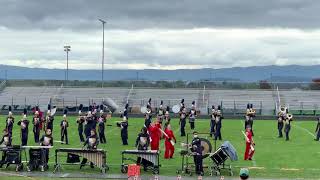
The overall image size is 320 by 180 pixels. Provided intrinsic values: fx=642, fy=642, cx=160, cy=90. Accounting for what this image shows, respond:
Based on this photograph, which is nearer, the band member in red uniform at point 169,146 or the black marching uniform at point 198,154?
the black marching uniform at point 198,154

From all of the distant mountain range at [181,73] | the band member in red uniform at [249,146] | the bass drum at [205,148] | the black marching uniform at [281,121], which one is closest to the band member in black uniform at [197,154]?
the bass drum at [205,148]

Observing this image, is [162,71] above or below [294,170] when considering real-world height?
above

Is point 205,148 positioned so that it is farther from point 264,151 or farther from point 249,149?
point 264,151

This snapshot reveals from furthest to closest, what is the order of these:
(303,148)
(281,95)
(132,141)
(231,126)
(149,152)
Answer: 1. (281,95)
2. (231,126)
3. (132,141)
4. (303,148)
5. (149,152)

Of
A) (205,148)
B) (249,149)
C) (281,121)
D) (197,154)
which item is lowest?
(249,149)

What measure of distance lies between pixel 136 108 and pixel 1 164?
34.3 m

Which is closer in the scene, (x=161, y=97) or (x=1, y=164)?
(x=1, y=164)

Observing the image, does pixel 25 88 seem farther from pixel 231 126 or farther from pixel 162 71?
pixel 162 71

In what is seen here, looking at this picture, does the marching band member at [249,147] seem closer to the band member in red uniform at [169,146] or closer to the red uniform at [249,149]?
A: the red uniform at [249,149]

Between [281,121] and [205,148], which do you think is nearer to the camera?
[205,148]

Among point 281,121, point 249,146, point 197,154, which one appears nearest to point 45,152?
point 197,154

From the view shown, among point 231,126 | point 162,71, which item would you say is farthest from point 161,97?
point 162,71

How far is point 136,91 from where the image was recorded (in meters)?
68.6

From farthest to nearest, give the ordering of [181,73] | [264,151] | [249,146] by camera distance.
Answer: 1. [181,73]
2. [264,151]
3. [249,146]
